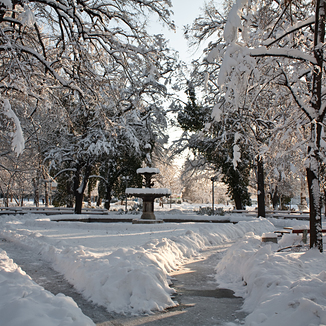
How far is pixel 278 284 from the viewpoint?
4.77 m

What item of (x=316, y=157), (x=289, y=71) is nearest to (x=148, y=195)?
(x=289, y=71)

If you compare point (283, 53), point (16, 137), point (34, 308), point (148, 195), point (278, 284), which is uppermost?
point (283, 53)

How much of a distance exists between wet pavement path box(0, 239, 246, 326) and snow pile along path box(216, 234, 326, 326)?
0.28 metres

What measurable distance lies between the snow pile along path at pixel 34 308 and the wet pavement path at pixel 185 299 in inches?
30.0

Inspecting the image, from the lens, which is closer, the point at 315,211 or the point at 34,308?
the point at 34,308

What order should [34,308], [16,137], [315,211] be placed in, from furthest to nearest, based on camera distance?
[315,211] → [16,137] → [34,308]

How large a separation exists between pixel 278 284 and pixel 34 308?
345 centimetres

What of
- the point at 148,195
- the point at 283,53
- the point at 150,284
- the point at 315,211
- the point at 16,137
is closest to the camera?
the point at 150,284

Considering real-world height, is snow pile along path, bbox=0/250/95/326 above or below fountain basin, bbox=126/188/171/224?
below

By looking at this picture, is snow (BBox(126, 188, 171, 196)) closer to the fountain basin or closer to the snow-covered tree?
the fountain basin

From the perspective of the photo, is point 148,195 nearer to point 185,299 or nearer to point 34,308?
point 185,299

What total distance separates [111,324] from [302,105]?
19.7 ft

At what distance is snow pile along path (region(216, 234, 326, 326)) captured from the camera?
3667 mm

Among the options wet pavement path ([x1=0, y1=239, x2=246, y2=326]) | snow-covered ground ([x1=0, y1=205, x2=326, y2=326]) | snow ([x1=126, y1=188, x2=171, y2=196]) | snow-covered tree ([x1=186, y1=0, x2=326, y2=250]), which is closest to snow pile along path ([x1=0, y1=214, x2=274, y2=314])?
snow-covered ground ([x1=0, y1=205, x2=326, y2=326])
